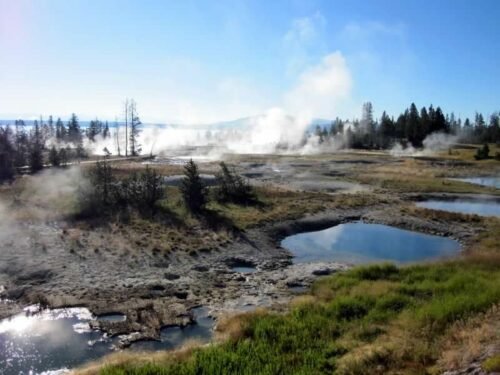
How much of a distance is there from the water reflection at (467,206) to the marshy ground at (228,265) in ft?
6.70

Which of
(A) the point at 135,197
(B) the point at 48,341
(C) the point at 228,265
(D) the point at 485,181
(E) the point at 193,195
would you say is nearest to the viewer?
(B) the point at 48,341

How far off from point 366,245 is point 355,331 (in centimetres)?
1866

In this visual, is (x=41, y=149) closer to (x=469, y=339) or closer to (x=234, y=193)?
(x=234, y=193)

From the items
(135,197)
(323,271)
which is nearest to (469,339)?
(323,271)

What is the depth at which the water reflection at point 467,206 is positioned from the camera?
47219mm

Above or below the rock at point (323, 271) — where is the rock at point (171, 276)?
above

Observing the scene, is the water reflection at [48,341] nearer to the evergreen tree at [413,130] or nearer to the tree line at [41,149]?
the tree line at [41,149]

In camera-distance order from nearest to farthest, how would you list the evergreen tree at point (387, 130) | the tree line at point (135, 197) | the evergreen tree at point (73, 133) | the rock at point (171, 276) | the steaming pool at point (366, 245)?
1. the rock at point (171, 276)
2. the steaming pool at point (366, 245)
3. the tree line at point (135, 197)
4. the evergreen tree at point (387, 130)
5. the evergreen tree at point (73, 133)

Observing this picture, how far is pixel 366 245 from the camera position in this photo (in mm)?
34906

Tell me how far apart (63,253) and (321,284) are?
16.9m

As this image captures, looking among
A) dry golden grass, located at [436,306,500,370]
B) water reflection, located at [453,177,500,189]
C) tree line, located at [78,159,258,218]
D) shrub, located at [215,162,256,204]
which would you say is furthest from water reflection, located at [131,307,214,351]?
water reflection, located at [453,177,500,189]

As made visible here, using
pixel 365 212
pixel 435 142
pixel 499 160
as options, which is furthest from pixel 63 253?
pixel 435 142

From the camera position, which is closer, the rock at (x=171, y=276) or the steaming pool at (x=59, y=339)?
the steaming pool at (x=59, y=339)

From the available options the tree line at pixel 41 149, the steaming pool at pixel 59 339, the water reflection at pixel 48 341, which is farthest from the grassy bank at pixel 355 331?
the tree line at pixel 41 149
